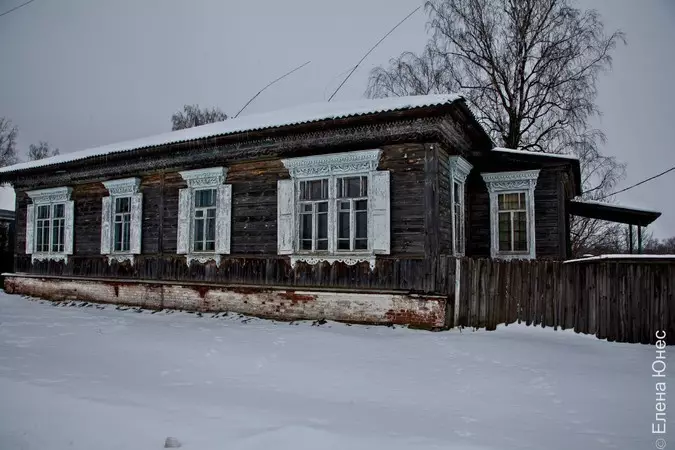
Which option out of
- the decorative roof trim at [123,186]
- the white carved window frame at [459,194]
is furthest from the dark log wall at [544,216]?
the decorative roof trim at [123,186]

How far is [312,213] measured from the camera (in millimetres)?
9188

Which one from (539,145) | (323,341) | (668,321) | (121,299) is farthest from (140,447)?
(539,145)

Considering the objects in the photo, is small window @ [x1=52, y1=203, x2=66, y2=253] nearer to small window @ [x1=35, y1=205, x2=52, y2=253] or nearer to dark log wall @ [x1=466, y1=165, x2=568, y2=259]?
small window @ [x1=35, y1=205, x2=52, y2=253]

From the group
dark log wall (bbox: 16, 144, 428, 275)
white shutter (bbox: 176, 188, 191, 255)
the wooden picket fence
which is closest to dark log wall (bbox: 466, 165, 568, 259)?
the wooden picket fence

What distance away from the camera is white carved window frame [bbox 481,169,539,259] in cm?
1032

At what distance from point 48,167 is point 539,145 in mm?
17884

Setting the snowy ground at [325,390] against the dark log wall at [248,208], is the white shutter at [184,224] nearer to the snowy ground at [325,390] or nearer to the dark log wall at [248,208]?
the dark log wall at [248,208]

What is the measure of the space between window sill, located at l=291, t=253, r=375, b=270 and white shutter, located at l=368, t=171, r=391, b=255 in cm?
23

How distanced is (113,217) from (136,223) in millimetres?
1074

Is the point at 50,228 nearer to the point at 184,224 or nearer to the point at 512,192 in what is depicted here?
the point at 184,224

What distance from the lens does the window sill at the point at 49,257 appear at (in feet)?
43.6

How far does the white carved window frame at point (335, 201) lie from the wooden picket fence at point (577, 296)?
1.69 m

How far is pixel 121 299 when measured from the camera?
38.9 ft

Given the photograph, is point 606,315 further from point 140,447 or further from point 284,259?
point 140,447
